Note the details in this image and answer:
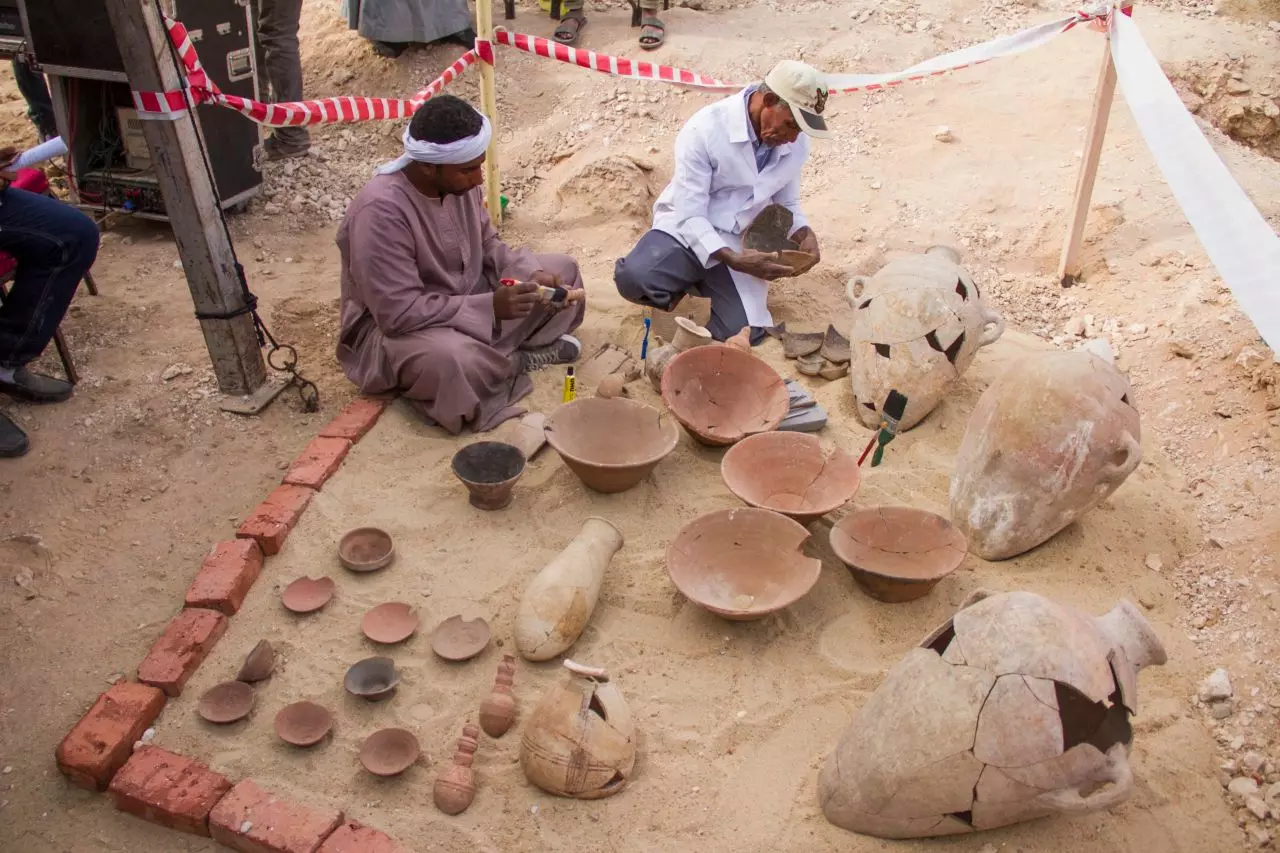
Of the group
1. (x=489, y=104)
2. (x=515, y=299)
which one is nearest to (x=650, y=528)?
(x=515, y=299)

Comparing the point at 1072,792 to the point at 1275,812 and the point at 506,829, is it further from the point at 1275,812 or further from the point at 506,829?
the point at 506,829

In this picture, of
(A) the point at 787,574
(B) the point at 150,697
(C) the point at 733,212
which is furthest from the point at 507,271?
(B) the point at 150,697

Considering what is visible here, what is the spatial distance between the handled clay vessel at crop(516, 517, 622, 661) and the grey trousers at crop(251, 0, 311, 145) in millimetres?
4832

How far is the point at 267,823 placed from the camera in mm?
2656

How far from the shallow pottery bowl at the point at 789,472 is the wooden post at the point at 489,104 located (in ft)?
9.42

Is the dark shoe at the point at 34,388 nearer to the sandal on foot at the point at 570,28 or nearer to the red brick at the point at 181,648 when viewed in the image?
the red brick at the point at 181,648

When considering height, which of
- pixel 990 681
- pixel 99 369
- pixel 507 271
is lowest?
pixel 99 369

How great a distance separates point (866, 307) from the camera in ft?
14.5

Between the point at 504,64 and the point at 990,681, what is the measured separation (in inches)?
261

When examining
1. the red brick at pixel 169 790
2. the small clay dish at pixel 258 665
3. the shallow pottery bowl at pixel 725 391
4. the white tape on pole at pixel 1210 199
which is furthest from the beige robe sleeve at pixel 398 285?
the white tape on pole at pixel 1210 199

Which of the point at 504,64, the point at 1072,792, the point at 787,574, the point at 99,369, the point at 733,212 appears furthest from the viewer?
the point at 504,64

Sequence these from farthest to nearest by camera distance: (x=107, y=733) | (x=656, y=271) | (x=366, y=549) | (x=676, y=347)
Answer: (x=656, y=271) < (x=676, y=347) < (x=366, y=549) < (x=107, y=733)

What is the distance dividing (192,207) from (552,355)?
1.73m

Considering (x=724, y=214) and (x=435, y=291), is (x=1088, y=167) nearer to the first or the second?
(x=724, y=214)
